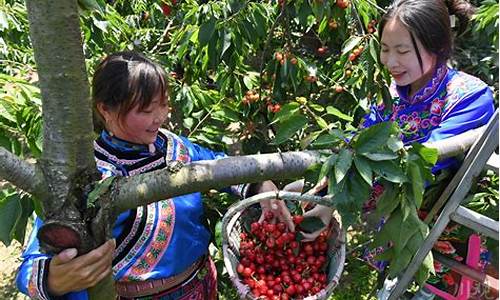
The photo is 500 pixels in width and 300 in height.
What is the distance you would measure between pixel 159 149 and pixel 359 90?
802 mm

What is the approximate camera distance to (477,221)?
122 centimetres

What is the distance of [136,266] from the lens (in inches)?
54.5

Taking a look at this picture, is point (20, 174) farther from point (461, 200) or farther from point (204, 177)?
point (461, 200)

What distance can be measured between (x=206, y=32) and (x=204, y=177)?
35.5 inches

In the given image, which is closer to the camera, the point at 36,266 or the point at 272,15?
the point at 36,266

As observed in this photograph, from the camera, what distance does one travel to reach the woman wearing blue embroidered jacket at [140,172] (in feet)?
4.35

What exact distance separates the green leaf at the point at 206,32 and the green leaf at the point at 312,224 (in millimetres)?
678

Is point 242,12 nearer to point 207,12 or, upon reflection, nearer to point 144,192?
point 207,12

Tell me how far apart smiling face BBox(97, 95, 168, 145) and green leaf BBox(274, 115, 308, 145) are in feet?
1.18

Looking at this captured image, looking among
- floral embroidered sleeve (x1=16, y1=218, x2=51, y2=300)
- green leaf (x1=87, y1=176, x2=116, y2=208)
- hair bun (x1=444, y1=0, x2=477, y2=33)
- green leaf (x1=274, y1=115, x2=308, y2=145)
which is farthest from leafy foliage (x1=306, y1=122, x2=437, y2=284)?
hair bun (x1=444, y1=0, x2=477, y2=33)

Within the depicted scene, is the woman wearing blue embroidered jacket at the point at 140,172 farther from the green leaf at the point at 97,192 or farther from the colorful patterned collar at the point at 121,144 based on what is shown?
the green leaf at the point at 97,192

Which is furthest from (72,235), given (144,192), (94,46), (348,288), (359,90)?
(348,288)

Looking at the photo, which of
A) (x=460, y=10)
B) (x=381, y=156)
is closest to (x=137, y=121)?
(x=381, y=156)

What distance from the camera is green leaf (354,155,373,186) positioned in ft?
3.19
